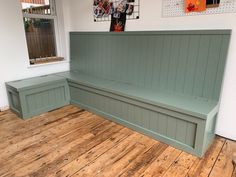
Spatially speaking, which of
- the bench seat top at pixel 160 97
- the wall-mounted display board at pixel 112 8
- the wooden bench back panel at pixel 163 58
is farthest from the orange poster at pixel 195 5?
the bench seat top at pixel 160 97

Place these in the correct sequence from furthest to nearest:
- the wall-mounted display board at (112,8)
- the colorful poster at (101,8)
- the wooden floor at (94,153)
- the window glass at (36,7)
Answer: the window glass at (36,7) < the colorful poster at (101,8) < the wall-mounted display board at (112,8) < the wooden floor at (94,153)

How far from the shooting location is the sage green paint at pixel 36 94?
266 centimetres

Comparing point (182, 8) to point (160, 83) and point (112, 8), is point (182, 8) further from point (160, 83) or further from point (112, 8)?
point (112, 8)

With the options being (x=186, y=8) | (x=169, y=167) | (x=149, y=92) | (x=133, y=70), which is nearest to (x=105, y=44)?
(x=133, y=70)

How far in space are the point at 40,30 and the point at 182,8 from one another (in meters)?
2.38

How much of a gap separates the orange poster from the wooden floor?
147 centimetres

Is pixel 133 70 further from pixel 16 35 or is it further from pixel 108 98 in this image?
pixel 16 35

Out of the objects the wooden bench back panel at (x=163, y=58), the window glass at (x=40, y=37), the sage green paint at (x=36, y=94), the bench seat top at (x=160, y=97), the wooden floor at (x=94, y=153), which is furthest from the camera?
the window glass at (x=40, y=37)

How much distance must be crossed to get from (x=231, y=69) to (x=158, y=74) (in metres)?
0.80

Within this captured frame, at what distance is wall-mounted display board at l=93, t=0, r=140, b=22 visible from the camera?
2.56 meters

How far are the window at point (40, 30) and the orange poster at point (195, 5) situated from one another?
2.36 m

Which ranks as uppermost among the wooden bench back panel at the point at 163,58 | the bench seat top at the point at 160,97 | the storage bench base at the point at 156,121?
the wooden bench back panel at the point at 163,58

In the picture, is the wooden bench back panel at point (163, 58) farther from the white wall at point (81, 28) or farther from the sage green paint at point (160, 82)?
the white wall at point (81, 28)

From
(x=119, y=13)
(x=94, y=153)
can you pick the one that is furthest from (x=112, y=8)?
(x=94, y=153)
